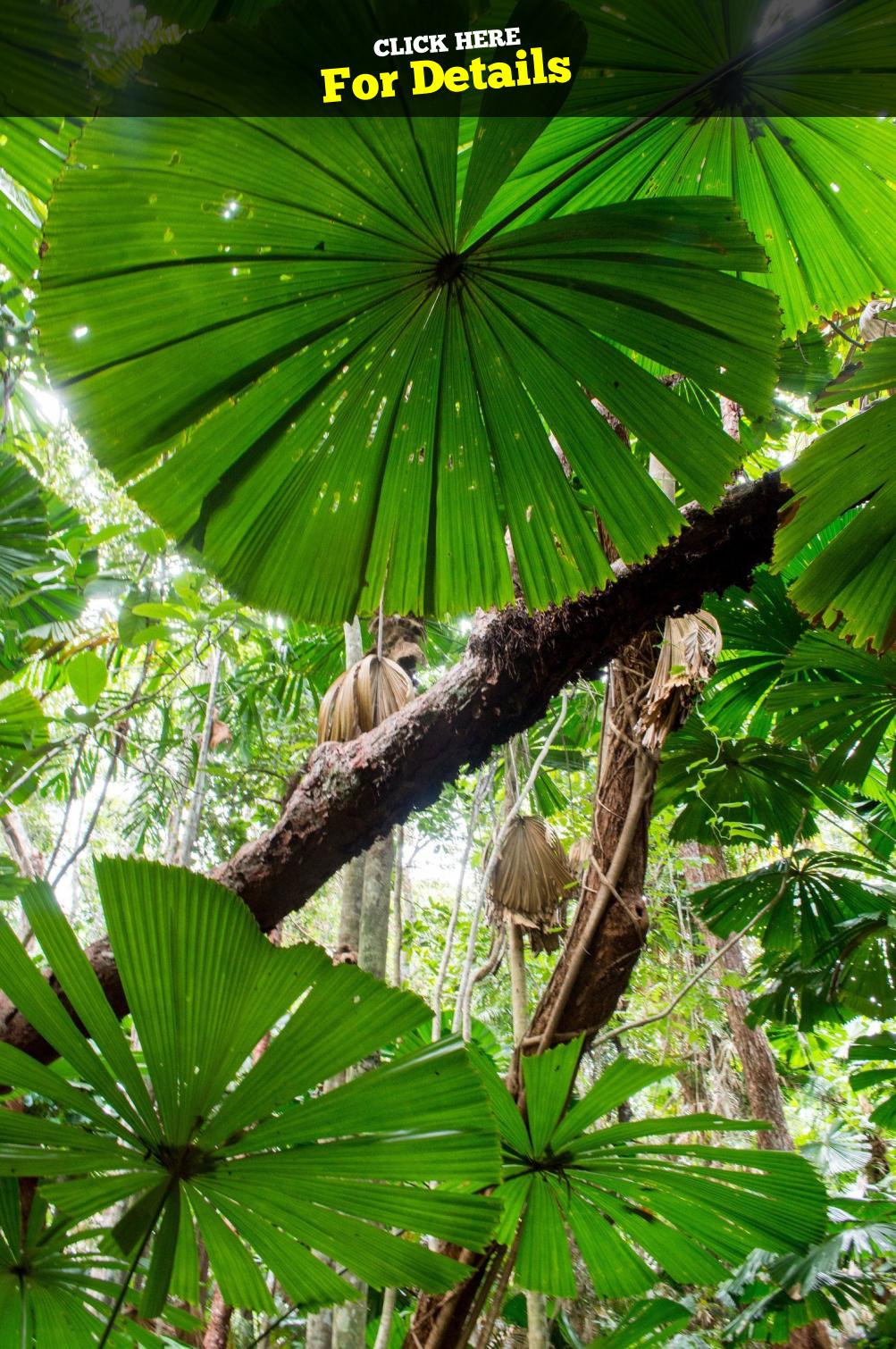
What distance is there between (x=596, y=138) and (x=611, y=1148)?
4.61 ft

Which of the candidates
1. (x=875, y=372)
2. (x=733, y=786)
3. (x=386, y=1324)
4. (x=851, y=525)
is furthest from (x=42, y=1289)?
(x=733, y=786)

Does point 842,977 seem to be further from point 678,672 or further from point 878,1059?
point 678,672

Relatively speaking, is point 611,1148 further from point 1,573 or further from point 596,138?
point 1,573

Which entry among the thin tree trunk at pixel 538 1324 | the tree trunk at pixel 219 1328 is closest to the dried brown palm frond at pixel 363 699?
the thin tree trunk at pixel 538 1324

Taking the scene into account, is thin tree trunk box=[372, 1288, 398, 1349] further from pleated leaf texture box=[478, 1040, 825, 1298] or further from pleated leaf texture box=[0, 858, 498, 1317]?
pleated leaf texture box=[0, 858, 498, 1317]

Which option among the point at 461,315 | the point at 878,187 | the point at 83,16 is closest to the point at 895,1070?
the point at 878,187

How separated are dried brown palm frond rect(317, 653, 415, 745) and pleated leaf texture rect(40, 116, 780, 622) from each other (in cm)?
93

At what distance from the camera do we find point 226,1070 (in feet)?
2.56

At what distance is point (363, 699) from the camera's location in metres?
1.93

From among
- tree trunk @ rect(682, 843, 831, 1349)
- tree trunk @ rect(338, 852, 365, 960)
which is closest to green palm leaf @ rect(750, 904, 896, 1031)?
tree trunk @ rect(338, 852, 365, 960)

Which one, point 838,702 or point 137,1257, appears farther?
point 838,702

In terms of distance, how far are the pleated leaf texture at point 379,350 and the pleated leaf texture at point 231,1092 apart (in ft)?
1.38

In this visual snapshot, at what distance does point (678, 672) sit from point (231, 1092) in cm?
118

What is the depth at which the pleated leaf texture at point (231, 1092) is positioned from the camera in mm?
738
